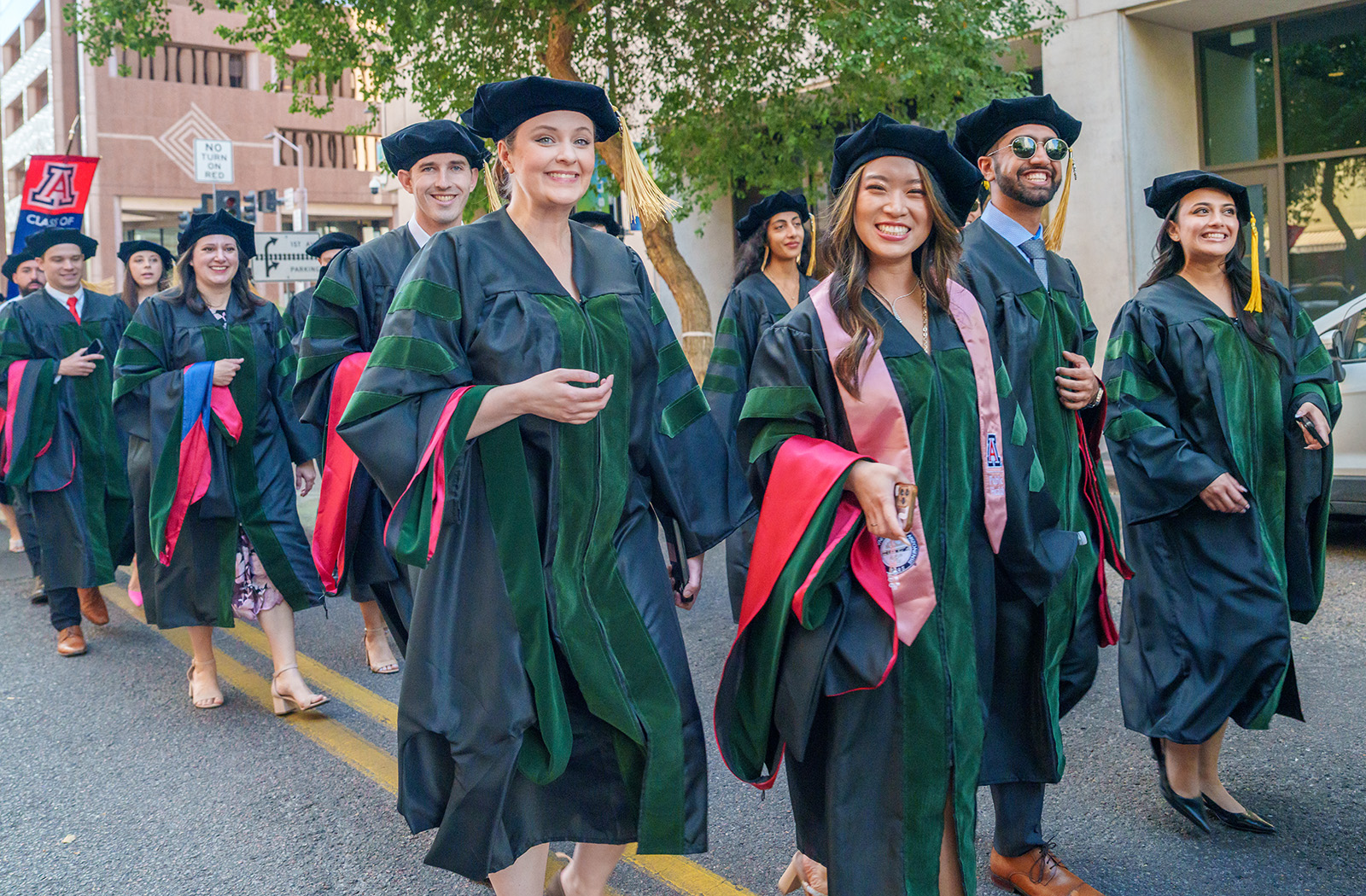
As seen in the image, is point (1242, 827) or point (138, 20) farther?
point (138, 20)

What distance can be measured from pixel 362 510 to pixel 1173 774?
9.47 feet

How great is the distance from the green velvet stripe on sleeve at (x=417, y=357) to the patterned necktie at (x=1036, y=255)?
1.57m

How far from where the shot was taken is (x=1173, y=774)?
3688 mm

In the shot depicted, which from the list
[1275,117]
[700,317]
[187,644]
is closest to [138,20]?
[700,317]

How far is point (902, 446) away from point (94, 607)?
578cm

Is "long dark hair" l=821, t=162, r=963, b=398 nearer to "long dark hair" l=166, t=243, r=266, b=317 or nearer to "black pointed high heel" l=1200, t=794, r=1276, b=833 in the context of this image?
"black pointed high heel" l=1200, t=794, r=1276, b=833

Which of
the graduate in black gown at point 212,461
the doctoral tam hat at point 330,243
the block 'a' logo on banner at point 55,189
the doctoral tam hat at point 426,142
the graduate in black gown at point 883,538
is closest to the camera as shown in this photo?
the graduate in black gown at point 883,538

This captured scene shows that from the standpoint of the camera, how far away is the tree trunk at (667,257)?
40.9 ft

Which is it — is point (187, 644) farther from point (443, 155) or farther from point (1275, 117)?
point (1275, 117)

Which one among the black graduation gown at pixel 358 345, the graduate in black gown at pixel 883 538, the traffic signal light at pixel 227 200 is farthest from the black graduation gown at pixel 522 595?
the traffic signal light at pixel 227 200

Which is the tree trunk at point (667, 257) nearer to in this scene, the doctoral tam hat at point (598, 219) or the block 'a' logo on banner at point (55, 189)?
the block 'a' logo on banner at point (55, 189)

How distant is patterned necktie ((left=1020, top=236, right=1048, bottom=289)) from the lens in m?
3.28

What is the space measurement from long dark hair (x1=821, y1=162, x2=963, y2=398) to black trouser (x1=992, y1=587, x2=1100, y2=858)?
0.96 m

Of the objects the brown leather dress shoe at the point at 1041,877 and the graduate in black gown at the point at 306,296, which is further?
the graduate in black gown at the point at 306,296
